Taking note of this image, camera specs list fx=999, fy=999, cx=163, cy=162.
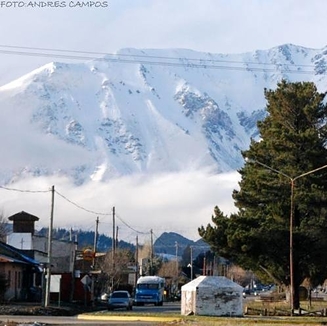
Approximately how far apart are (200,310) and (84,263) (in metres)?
55.0

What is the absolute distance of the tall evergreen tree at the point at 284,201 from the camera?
216 feet

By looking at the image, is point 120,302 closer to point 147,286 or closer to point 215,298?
point 147,286

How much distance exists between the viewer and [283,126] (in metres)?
70.9

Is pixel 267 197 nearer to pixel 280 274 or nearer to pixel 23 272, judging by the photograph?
A: pixel 280 274

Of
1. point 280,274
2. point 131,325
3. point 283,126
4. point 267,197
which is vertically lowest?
point 131,325

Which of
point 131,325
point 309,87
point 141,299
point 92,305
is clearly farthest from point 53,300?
point 131,325

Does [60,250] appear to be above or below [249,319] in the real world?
above

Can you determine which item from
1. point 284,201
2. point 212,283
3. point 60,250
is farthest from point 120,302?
point 60,250

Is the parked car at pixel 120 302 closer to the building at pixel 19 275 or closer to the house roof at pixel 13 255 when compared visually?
the building at pixel 19 275

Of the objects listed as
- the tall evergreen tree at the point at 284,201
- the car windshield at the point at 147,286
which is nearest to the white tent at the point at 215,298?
the tall evergreen tree at the point at 284,201

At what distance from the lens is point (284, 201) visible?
67.4 m

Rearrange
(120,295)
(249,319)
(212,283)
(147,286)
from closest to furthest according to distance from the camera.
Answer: (249,319), (212,283), (120,295), (147,286)

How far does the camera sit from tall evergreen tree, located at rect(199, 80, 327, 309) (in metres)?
65.8

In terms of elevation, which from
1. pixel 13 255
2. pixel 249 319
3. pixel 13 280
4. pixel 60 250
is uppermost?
pixel 60 250
